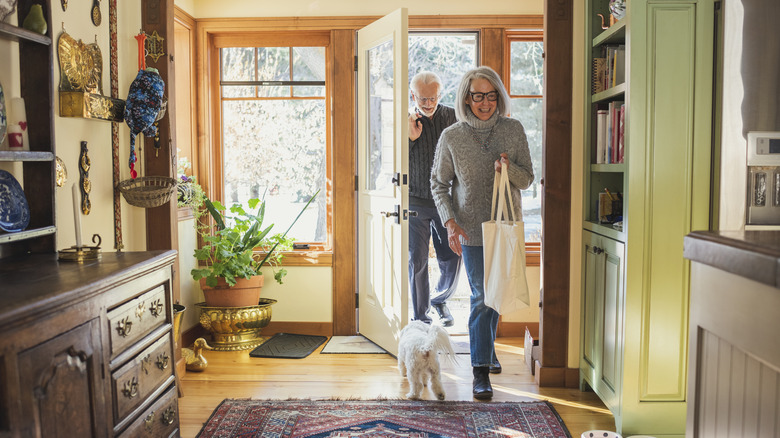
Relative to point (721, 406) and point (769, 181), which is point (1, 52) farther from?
point (769, 181)

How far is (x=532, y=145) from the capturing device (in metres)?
4.49

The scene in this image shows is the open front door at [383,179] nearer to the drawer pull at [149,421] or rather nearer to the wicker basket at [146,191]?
the wicker basket at [146,191]

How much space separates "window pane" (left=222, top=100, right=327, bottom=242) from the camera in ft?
14.8

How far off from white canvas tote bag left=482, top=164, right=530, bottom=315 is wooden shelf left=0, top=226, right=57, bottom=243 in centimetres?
180

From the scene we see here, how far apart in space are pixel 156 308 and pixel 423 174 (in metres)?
2.37

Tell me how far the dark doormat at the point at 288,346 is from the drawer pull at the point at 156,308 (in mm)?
1781

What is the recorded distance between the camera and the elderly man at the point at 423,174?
420cm

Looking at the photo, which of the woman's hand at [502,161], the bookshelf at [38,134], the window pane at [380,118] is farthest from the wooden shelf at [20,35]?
the window pane at [380,118]

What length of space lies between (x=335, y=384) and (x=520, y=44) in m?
2.56

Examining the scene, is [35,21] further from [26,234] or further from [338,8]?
[338,8]

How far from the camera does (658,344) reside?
269cm

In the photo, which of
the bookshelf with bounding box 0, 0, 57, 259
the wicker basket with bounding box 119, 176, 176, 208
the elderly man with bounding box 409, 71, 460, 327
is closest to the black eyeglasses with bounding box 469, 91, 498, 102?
the elderly man with bounding box 409, 71, 460, 327

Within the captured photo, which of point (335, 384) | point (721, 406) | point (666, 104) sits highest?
point (666, 104)

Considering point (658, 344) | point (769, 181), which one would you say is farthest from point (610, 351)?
point (769, 181)
